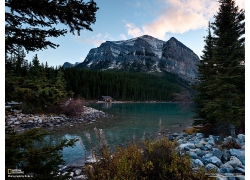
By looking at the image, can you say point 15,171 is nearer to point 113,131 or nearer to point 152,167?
point 152,167

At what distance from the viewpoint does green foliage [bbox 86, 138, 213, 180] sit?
3.47 meters

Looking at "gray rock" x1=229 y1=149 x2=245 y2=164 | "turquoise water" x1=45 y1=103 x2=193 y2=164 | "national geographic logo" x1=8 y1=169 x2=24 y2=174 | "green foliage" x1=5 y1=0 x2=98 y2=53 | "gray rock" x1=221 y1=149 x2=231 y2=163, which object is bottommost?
"turquoise water" x1=45 y1=103 x2=193 y2=164

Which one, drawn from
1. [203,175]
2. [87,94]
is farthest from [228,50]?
[87,94]

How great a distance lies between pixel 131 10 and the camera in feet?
16.9

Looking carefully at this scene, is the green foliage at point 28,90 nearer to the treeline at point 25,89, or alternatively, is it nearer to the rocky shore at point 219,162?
the treeline at point 25,89

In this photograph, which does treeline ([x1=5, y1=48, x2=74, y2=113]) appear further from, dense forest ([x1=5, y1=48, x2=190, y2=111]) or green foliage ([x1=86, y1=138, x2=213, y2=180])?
green foliage ([x1=86, y1=138, x2=213, y2=180])

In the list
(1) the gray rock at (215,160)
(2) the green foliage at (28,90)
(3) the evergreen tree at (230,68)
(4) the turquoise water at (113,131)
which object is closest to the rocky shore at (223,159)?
(1) the gray rock at (215,160)

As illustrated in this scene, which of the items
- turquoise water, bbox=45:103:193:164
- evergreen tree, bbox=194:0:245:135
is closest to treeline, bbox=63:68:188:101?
turquoise water, bbox=45:103:193:164

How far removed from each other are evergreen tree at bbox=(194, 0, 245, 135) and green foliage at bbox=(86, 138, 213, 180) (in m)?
5.67

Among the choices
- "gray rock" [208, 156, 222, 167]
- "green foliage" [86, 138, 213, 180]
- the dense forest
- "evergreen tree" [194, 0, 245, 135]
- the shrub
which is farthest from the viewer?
the shrub

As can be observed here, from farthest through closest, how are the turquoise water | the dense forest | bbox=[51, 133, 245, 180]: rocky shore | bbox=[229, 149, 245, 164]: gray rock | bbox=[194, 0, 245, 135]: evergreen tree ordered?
1. the turquoise water
2. bbox=[194, 0, 245, 135]: evergreen tree
3. bbox=[229, 149, 245, 164]: gray rock
4. bbox=[51, 133, 245, 180]: rocky shore
5. the dense forest

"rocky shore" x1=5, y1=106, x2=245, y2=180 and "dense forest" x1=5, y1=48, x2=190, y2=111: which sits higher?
"dense forest" x1=5, y1=48, x2=190, y2=111

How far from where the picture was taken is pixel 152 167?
3.71 metres

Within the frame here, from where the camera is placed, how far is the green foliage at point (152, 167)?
3.47m
